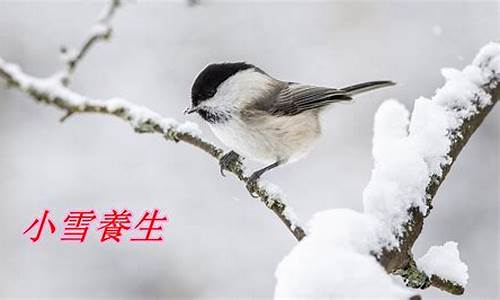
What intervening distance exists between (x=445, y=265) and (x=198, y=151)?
4983 millimetres

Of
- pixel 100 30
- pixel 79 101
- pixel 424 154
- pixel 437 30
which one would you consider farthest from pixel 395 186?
pixel 437 30

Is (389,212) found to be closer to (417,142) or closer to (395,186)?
(395,186)

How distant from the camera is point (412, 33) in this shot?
21.8 ft

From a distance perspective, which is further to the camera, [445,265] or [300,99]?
[300,99]

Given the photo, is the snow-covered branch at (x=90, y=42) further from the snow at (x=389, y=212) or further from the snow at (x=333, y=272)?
the snow at (x=333, y=272)

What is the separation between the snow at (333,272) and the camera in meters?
0.98

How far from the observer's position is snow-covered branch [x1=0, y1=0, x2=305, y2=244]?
201 centimetres

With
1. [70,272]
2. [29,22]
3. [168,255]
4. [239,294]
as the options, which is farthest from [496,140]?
[29,22]

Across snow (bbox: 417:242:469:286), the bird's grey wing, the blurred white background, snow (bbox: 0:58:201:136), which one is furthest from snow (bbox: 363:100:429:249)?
the blurred white background

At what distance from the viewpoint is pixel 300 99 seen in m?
3.14

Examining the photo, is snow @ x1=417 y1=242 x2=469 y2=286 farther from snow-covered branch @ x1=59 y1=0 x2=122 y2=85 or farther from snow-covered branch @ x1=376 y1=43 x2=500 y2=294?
snow-covered branch @ x1=59 y1=0 x2=122 y2=85

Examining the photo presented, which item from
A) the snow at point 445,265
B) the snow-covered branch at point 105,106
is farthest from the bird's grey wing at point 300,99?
the snow at point 445,265

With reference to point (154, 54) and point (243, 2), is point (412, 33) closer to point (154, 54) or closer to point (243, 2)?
point (243, 2)

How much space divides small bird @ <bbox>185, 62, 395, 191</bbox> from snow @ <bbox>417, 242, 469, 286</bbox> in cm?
122
